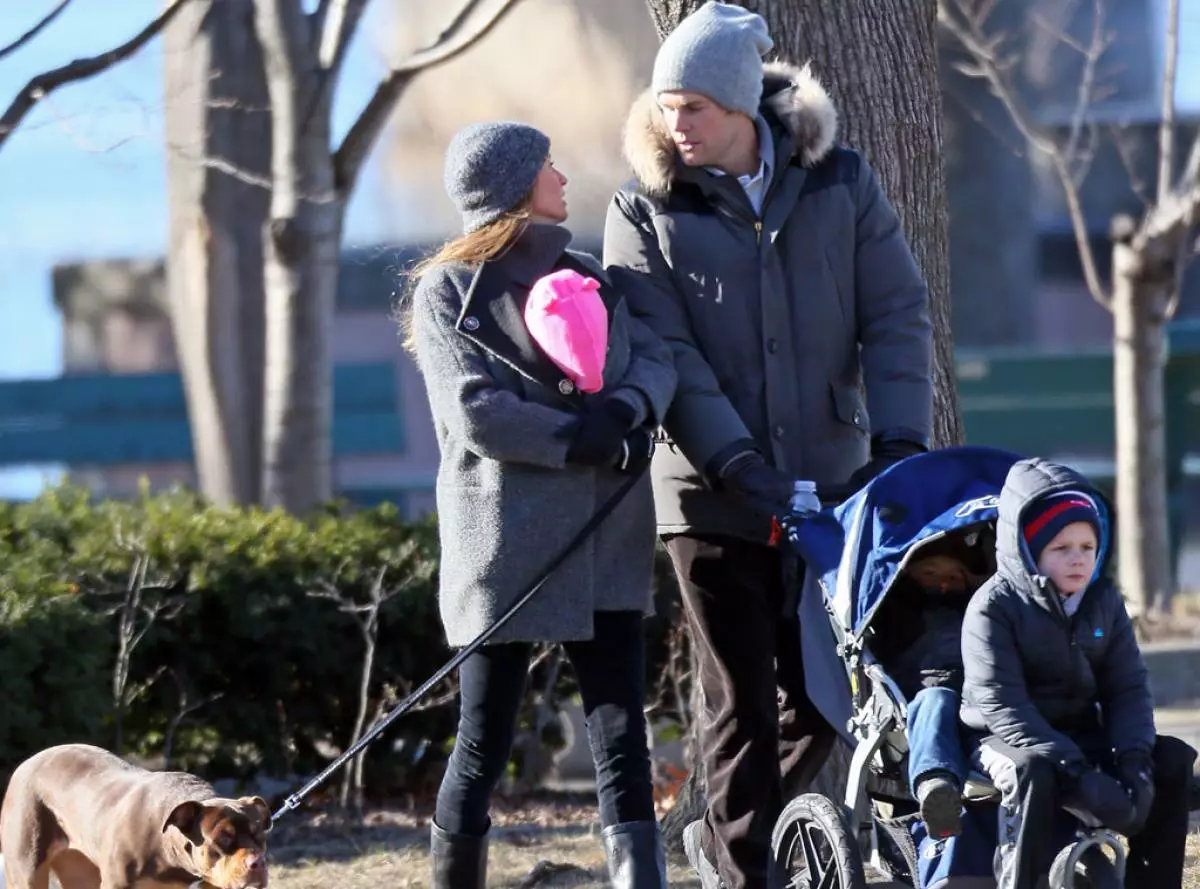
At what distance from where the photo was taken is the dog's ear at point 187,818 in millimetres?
3846

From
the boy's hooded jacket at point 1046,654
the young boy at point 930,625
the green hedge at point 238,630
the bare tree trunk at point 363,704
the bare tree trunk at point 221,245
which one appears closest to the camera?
the boy's hooded jacket at point 1046,654

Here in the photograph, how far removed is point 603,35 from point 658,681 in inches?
345

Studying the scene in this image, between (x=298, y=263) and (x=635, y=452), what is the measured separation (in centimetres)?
492

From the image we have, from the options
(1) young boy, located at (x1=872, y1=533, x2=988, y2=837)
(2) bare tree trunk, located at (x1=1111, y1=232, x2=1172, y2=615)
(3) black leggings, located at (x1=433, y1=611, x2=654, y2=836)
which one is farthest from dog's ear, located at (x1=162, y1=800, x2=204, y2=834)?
(2) bare tree trunk, located at (x1=1111, y1=232, x2=1172, y2=615)

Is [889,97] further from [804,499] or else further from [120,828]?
[120,828]

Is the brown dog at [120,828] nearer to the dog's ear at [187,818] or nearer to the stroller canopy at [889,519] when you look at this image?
the dog's ear at [187,818]

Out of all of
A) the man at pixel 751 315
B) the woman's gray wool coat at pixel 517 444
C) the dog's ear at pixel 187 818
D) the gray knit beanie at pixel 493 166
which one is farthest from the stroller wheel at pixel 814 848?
the gray knit beanie at pixel 493 166

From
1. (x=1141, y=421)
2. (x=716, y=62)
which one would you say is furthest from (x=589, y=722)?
(x=1141, y=421)

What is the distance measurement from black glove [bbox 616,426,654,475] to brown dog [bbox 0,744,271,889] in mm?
1045

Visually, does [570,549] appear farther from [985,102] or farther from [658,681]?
[985,102]

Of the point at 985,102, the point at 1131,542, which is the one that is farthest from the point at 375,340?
the point at 1131,542

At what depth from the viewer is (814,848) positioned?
161 inches

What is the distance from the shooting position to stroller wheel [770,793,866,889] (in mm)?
3887

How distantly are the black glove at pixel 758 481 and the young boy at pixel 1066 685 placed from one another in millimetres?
529
